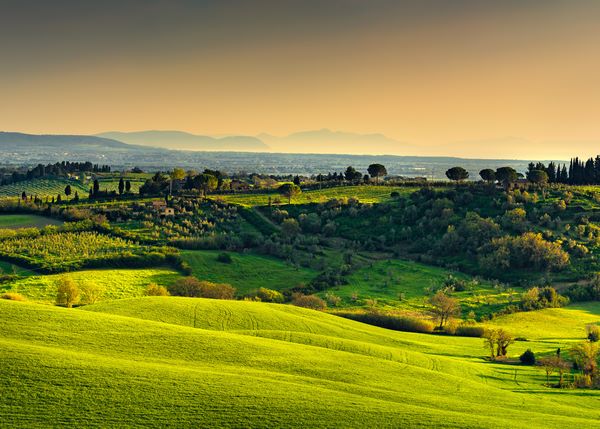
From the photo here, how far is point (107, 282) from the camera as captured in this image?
83312 millimetres

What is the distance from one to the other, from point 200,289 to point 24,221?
2422 inches

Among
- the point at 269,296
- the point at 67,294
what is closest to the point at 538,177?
the point at 269,296

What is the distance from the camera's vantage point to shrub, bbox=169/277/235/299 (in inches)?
3157

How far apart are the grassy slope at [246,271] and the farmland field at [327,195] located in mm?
37912

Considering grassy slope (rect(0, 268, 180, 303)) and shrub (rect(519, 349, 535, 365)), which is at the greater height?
shrub (rect(519, 349, 535, 365))

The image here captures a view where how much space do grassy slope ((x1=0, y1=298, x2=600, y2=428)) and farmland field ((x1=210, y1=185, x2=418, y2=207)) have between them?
9465 cm

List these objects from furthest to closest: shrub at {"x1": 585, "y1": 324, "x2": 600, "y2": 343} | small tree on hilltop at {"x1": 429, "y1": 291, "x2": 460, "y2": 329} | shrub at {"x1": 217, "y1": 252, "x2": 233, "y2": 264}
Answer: shrub at {"x1": 217, "y1": 252, "x2": 233, "y2": 264}, small tree on hilltop at {"x1": 429, "y1": 291, "x2": 460, "y2": 329}, shrub at {"x1": 585, "y1": 324, "x2": 600, "y2": 343}

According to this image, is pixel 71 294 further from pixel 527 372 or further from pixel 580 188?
pixel 580 188

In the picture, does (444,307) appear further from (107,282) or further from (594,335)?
(107,282)

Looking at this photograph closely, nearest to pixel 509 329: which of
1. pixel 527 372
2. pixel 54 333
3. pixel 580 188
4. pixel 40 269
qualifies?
pixel 527 372

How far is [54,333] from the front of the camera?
3984 cm

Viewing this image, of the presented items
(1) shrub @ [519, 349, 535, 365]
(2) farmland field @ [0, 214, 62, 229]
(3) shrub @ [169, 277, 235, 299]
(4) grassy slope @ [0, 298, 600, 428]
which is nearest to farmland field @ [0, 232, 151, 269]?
(2) farmland field @ [0, 214, 62, 229]

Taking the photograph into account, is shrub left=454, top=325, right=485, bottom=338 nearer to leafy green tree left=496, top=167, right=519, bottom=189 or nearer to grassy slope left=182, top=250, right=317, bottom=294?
grassy slope left=182, top=250, right=317, bottom=294

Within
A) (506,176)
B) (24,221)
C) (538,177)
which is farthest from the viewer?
(506,176)
